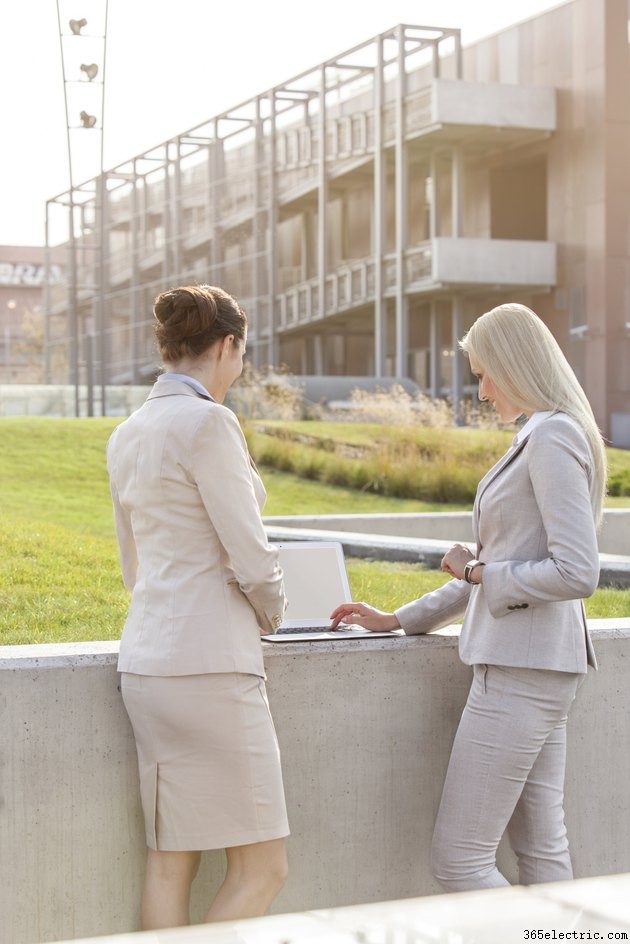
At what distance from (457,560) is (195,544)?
2.58 ft

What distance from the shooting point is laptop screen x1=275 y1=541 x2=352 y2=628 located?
4172mm

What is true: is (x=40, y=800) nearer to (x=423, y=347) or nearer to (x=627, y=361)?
(x=627, y=361)

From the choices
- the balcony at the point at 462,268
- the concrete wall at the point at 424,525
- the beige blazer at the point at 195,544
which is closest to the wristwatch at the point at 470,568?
the beige blazer at the point at 195,544

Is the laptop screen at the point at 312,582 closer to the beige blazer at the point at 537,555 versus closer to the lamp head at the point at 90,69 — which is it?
the beige blazer at the point at 537,555

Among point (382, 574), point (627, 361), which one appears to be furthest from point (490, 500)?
point (627, 361)

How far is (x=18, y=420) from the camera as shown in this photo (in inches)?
679

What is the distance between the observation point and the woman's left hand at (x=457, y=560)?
11.7 ft

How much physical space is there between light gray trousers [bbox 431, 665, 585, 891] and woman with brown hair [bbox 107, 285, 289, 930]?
20.4 inches

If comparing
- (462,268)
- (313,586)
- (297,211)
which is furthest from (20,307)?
(313,586)

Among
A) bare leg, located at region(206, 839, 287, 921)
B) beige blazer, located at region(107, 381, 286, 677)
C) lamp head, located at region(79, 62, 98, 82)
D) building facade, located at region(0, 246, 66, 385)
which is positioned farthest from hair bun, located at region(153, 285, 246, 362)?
building facade, located at region(0, 246, 66, 385)

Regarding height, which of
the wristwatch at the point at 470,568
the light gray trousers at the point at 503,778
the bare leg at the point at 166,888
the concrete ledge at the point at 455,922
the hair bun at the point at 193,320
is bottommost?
the bare leg at the point at 166,888

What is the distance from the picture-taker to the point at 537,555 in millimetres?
3424

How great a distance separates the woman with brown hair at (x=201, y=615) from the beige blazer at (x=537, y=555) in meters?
0.61

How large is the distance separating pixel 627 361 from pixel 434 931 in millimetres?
30377
